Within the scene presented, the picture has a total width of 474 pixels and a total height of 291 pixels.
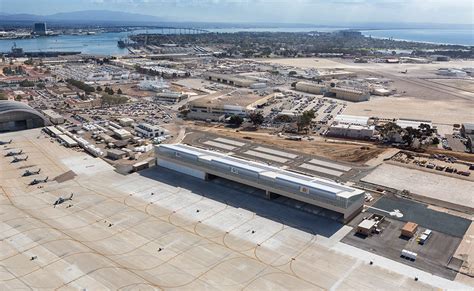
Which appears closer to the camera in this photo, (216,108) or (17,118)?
(17,118)

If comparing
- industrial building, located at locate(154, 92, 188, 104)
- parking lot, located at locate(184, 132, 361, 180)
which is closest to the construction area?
parking lot, located at locate(184, 132, 361, 180)

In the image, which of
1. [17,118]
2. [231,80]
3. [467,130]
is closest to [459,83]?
[467,130]

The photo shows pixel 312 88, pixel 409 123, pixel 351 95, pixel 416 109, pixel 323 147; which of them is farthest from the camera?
pixel 312 88

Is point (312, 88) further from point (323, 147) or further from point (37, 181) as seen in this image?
point (37, 181)

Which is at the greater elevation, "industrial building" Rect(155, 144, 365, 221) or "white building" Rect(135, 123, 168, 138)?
"industrial building" Rect(155, 144, 365, 221)

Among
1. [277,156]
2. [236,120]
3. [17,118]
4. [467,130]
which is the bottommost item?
[277,156]

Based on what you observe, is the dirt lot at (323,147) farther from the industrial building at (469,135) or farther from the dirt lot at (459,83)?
the dirt lot at (459,83)

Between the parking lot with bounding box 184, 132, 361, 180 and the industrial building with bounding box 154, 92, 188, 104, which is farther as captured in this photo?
the industrial building with bounding box 154, 92, 188, 104

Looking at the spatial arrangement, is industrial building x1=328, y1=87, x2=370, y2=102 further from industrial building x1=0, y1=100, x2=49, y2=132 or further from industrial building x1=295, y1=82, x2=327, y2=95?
industrial building x1=0, y1=100, x2=49, y2=132
